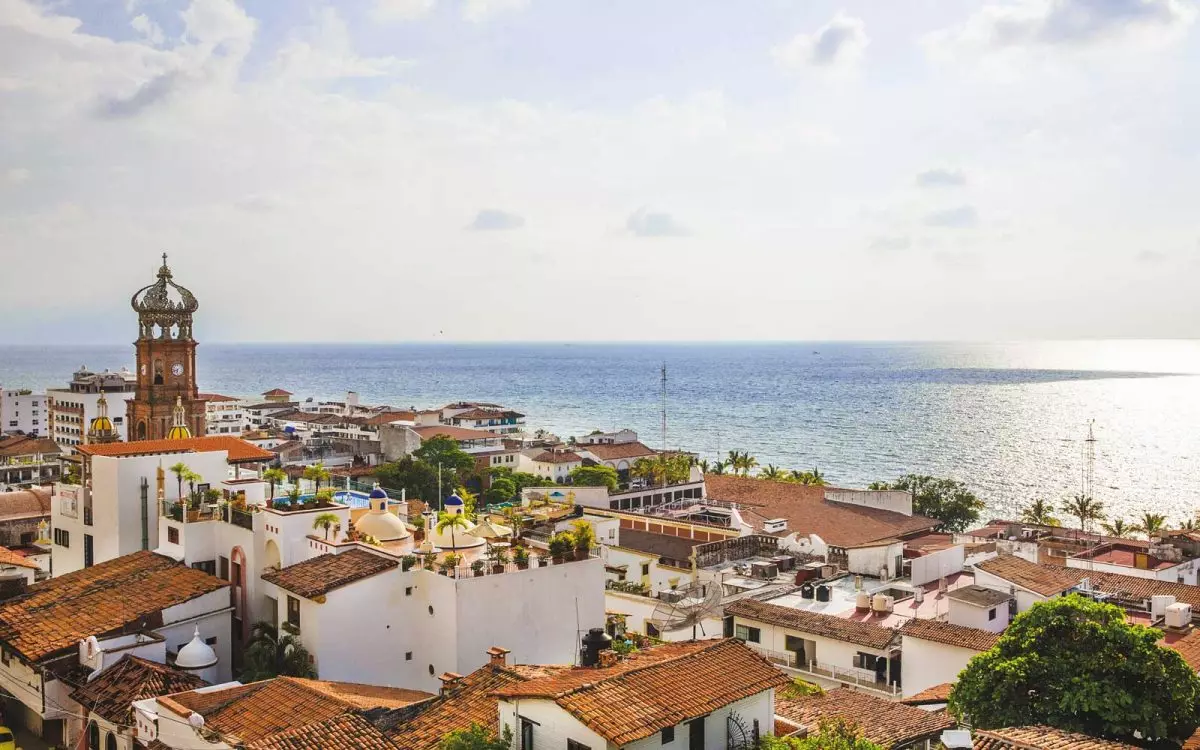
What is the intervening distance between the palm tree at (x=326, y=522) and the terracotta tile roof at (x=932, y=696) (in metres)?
15.5

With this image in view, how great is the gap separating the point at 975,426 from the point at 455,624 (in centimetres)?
15352

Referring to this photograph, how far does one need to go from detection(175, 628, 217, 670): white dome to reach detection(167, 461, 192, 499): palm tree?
27.1 feet

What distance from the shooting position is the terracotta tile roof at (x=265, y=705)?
1859 centimetres

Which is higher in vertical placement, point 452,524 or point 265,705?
point 452,524

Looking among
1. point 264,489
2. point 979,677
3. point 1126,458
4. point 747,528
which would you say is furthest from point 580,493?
point 1126,458

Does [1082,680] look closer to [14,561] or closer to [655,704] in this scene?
[655,704]

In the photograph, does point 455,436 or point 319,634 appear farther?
point 455,436

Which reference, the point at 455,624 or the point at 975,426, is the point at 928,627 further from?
the point at 975,426

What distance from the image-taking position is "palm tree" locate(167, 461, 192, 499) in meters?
30.0

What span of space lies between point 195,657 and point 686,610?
1383cm

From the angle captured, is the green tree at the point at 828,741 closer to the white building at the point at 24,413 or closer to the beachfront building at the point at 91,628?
the beachfront building at the point at 91,628

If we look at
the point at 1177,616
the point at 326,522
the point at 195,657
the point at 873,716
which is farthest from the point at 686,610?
the point at 195,657

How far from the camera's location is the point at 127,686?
70.7 feet

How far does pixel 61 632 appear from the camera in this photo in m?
23.7
